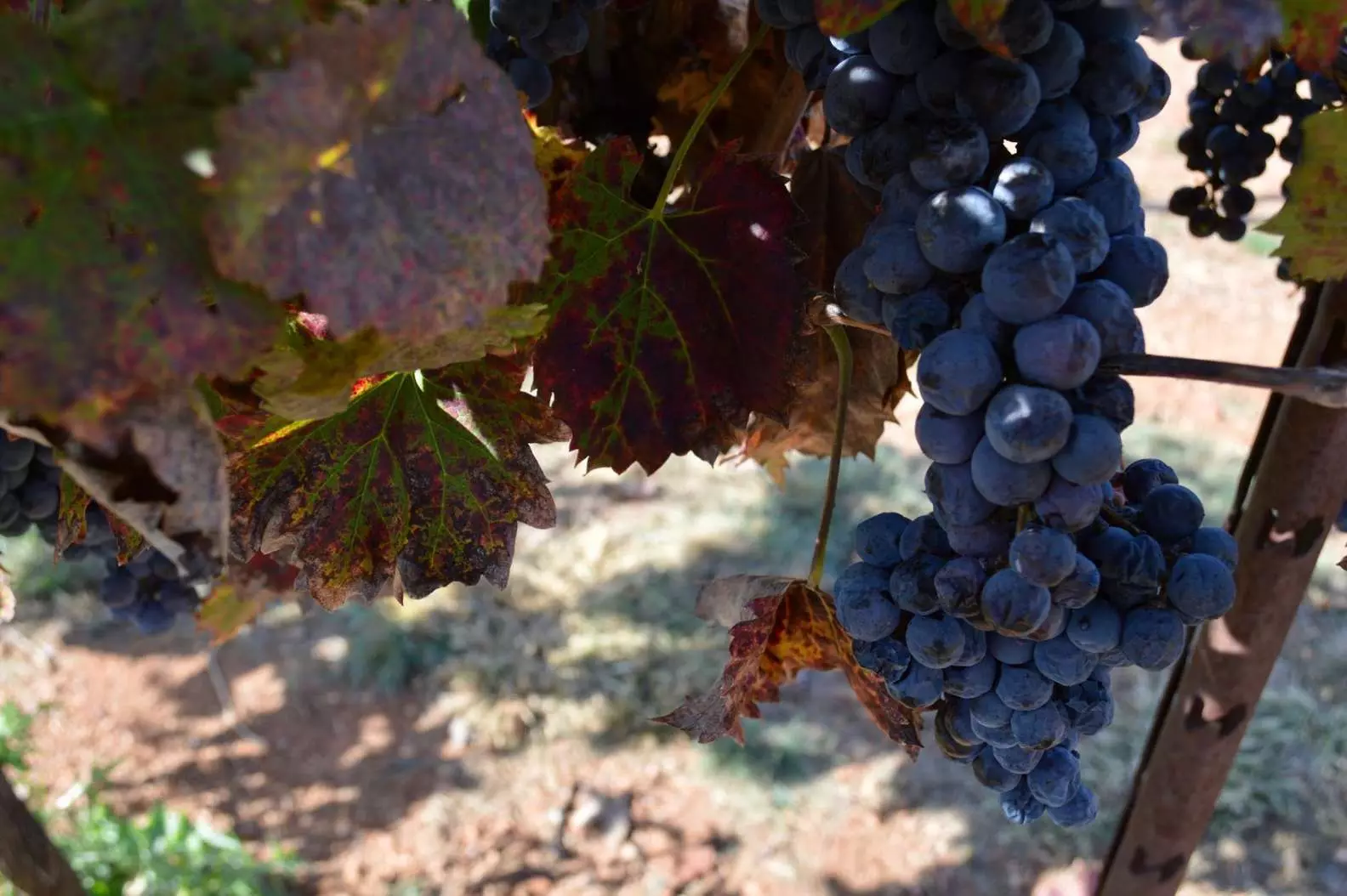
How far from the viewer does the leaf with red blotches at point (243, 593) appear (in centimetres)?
129

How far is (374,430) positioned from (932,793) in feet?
8.40

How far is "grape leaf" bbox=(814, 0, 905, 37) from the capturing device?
523 millimetres

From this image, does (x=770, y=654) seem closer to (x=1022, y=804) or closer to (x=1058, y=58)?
(x=1022, y=804)

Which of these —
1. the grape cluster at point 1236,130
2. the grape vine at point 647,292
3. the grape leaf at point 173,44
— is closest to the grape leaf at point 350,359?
the grape vine at point 647,292

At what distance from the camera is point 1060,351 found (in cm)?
53

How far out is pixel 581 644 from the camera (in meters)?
3.54

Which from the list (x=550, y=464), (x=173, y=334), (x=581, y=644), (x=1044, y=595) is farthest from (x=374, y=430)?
(x=550, y=464)

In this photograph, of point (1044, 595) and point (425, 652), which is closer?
point (1044, 595)

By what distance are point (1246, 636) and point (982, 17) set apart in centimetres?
77

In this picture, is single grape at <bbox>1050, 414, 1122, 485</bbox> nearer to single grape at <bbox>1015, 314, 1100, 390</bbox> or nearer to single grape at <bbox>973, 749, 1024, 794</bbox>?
single grape at <bbox>1015, 314, 1100, 390</bbox>

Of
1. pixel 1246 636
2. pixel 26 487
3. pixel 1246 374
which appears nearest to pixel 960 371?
pixel 1246 374

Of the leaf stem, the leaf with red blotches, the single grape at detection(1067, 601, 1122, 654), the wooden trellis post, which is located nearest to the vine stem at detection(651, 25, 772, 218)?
the leaf stem

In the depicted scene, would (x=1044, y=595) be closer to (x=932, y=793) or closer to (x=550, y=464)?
(x=932, y=793)

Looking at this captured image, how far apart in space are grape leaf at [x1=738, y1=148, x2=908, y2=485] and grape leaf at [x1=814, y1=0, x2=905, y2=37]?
263 mm
